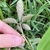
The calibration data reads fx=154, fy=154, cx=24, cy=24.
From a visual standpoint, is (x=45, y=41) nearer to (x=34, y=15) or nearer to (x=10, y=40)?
(x=10, y=40)

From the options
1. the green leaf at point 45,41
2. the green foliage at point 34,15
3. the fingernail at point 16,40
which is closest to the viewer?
the green leaf at point 45,41

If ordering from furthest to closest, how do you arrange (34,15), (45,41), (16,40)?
1. (34,15)
2. (16,40)
3. (45,41)

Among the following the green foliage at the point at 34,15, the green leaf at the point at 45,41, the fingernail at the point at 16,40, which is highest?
the green foliage at the point at 34,15

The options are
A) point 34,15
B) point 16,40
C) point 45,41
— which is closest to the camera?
point 45,41

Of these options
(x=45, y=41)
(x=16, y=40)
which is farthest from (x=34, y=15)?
(x=45, y=41)

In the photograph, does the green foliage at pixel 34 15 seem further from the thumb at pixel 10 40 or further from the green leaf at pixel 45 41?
the green leaf at pixel 45 41

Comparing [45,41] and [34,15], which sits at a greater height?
[34,15]

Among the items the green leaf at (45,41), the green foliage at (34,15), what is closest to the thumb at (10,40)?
the green foliage at (34,15)

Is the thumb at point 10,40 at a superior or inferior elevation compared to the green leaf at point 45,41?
superior

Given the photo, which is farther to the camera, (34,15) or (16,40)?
(34,15)

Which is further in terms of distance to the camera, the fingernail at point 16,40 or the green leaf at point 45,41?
the fingernail at point 16,40

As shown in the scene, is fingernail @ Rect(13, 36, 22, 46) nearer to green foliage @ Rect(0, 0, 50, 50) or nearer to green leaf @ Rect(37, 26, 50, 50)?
green foliage @ Rect(0, 0, 50, 50)

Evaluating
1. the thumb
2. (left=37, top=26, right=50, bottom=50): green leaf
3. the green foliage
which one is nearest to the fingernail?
the thumb

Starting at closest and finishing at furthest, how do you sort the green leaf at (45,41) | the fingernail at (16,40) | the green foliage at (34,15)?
the green leaf at (45,41)
the fingernail at (16,40)
the green foliage at (34,15)
